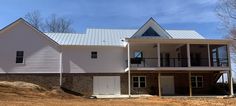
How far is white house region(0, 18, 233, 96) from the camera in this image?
33.4 metres

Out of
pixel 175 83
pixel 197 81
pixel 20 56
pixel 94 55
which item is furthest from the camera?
pixel 197 81

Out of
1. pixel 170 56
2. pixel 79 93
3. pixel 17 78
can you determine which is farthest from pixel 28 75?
pixel 170 56

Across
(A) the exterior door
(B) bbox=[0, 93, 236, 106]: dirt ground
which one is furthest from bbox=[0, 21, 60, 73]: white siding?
(A) the exterior door

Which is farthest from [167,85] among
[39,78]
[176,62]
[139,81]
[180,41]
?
[39,78]

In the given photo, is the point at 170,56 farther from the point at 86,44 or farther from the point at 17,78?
the point at 17,78

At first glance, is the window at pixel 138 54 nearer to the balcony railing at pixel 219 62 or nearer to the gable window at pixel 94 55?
the gable window at pixel 94 55

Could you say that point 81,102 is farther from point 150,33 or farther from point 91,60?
point 150,33

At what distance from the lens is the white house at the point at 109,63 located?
3341 centimetres

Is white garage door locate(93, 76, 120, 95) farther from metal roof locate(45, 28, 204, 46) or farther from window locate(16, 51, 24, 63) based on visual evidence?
window locate(16, 51, 24, 63)

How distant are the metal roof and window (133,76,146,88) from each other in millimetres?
3876

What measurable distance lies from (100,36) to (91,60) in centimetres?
411

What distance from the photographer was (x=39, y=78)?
111 ft

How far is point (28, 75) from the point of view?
33.7m

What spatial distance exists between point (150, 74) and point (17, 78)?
13.4 meters
